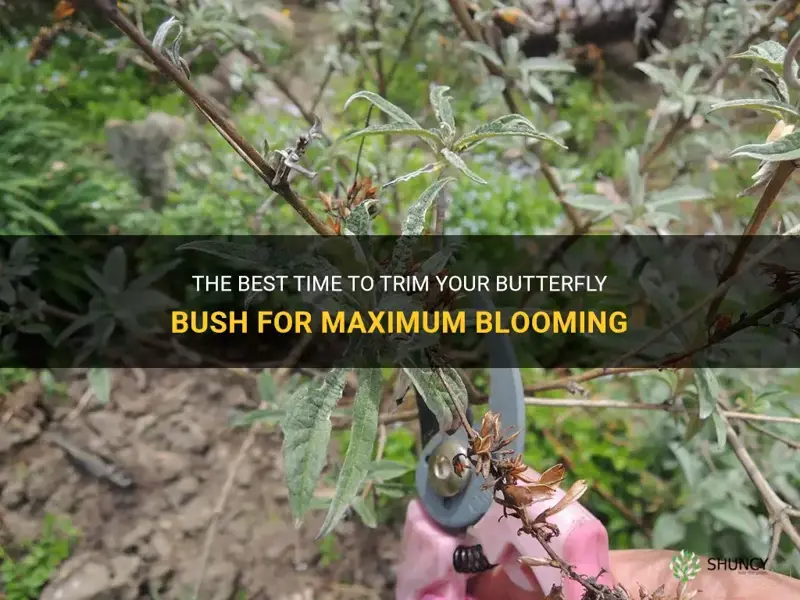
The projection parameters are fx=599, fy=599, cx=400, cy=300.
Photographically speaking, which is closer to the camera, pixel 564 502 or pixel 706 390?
pixel 564 502

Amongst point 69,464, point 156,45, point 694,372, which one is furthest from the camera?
point 69,464

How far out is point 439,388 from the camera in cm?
45

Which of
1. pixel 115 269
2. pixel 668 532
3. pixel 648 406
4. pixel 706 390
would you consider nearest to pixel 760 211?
pixel 706 390

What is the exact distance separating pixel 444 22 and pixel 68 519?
1432 mm

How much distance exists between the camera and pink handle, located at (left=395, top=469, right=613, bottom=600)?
1.61 ft

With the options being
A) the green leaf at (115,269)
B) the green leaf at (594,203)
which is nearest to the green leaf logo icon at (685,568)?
the green leaf at (594,203)

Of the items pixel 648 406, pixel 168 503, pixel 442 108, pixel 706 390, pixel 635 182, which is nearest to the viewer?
pixel 442 108

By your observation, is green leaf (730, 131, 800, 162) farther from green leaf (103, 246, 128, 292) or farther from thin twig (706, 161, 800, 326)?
green leaf (103, 246, 128, 292)

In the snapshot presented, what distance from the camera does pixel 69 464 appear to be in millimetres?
1367

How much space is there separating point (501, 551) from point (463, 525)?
1.7 inches

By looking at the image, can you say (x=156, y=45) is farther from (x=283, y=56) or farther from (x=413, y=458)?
(x=283, y=56)

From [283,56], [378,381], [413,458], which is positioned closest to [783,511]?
[378,381]

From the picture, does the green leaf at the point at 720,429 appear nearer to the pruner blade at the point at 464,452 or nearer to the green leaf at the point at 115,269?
the pruner blade at the point at 464,452

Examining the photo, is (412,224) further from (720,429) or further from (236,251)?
(720,429)
